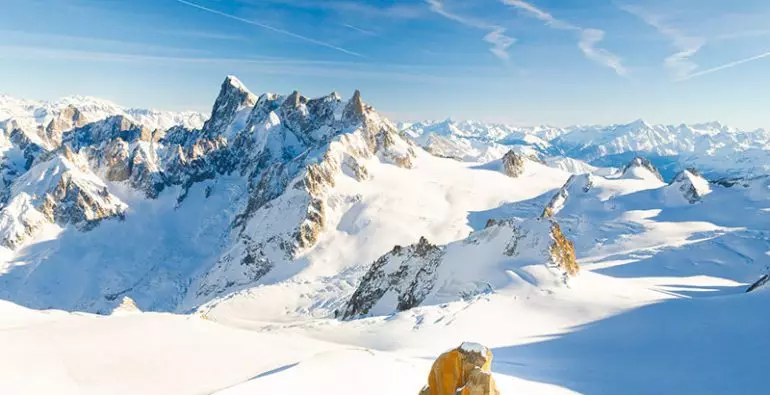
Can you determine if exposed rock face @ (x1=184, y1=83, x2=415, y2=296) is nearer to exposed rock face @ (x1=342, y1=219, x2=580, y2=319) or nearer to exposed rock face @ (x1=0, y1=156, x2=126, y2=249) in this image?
exposed rock face @ (x1=0, y1=156, x2=126, y2=249)

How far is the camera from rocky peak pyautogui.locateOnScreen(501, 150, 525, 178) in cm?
18250

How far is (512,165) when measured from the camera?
18500 centimetres

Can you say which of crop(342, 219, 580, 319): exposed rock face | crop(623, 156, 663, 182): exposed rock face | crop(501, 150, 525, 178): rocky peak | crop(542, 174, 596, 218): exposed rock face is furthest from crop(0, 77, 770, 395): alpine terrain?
crop(501, 150, 525, 178): rocky peak

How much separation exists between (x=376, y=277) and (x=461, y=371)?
47676mm

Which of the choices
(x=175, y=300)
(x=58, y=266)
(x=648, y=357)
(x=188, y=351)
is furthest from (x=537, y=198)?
(x=58, y=266)

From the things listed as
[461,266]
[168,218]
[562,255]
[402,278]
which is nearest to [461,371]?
[562,255]

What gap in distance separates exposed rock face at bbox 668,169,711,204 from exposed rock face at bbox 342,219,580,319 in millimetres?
99775

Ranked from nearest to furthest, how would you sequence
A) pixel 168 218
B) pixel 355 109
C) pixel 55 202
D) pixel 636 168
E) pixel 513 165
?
pixel 55 202 → pixel 636 168 → pixel 513 165 → pixel 168 218 → pixel 355 109

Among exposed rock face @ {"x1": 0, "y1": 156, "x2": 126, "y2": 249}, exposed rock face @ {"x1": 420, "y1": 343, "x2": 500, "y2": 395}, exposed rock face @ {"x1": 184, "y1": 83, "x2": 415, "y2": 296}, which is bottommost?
exposed rock face @ {"x1": 0, "y1": 156, "x2": 126, "y2": 249}

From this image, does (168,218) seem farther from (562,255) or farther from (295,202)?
(562,255)

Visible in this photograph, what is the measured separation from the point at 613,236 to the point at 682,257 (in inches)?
872

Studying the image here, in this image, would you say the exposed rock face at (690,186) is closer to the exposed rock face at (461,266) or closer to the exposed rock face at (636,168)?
the exposed rock face at (636,168)

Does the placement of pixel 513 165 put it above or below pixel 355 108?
below

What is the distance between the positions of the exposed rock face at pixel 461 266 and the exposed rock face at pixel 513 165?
12988cm
